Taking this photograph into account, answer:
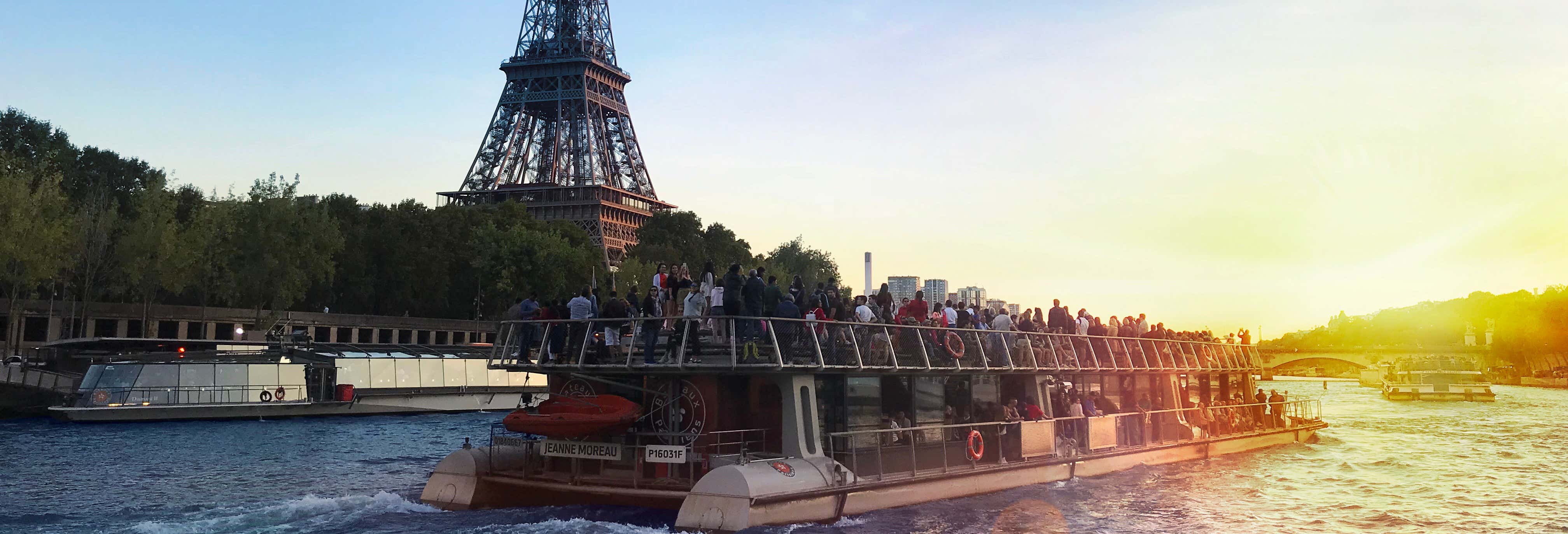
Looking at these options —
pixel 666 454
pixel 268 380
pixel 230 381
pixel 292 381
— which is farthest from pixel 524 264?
pixel 666 454

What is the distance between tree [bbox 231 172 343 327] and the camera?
68.1 m

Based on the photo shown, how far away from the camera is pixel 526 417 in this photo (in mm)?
18719

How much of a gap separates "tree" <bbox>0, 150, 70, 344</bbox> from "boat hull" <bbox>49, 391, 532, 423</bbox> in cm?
1030

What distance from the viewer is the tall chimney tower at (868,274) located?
27.3 m

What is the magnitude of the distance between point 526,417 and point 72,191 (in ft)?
231

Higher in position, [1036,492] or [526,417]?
[526,417]

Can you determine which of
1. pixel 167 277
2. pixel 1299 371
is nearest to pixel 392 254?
pixel 167 277

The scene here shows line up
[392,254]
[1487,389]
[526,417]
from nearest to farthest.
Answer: [526,417] → [1487,389] → [392,254]

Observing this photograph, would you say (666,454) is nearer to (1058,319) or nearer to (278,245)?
(1058,319)

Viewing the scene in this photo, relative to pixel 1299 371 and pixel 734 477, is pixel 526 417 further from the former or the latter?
pixel 1299 371

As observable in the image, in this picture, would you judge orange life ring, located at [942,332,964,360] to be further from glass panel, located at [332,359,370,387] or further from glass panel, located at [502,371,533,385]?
glass panel, located at [502,371,533,385]

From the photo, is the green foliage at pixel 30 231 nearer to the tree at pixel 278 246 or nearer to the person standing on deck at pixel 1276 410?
the tree at pixel 278 246

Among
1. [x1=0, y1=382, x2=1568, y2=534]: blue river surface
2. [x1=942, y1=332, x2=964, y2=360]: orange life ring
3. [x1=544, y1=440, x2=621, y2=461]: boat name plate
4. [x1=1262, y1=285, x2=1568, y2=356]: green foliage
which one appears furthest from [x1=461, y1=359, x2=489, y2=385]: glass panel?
[x1=1262, y1=285, x2=1568, y2=356]: green foliage

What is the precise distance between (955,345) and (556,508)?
7944 mm
